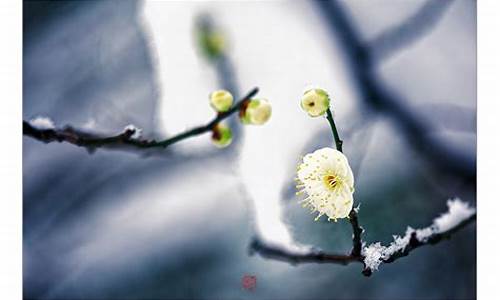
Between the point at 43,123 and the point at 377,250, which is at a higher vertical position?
the point at 43,123

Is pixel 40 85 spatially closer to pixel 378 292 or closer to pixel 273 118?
pixel 273 118

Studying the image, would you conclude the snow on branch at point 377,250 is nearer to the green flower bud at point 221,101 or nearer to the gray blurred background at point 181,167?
the gray blurred background at point 181,167

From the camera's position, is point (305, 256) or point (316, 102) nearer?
point (316, 102)

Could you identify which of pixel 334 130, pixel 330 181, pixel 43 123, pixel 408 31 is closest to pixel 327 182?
pixel 330 181

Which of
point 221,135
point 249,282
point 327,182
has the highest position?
point 221,135

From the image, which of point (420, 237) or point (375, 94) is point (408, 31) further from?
point (420, 237)

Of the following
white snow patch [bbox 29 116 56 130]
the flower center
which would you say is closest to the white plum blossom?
the flower center
